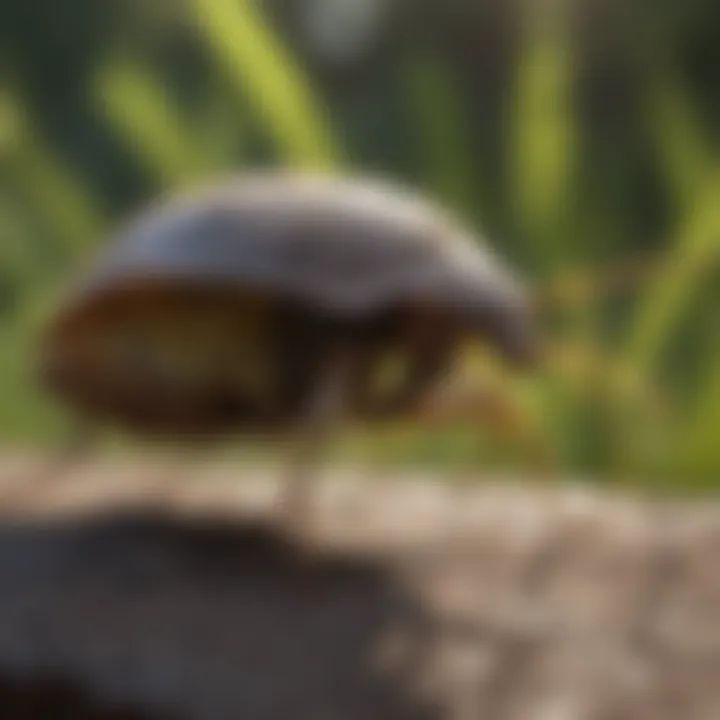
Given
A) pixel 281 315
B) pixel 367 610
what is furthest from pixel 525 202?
pixel 367 610

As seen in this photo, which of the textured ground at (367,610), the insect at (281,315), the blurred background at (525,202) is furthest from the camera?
the blurred background at (525,202)

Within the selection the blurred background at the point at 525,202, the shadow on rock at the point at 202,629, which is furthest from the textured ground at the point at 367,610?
the blurred background at the point at 525,202

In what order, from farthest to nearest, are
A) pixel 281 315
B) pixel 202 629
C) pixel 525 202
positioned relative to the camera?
pixel 525 202 → pixel 281 315 → pixel 202 629

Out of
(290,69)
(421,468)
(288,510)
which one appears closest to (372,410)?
(288,510)

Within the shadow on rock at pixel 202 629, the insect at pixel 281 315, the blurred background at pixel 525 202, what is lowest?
the shadow on rock at pixel 202 629

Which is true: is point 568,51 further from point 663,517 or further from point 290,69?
point 663,517

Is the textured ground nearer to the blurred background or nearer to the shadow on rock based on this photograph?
the shadow on rock

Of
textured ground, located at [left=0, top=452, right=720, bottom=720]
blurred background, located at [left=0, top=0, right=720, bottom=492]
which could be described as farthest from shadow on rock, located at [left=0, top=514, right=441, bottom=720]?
blurred background, located at [left=0, top=0, right=720, bottom=492]

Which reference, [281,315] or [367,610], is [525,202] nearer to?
[281,315]

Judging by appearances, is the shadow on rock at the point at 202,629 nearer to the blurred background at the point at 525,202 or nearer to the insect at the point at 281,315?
the insect at the point at 281,315
